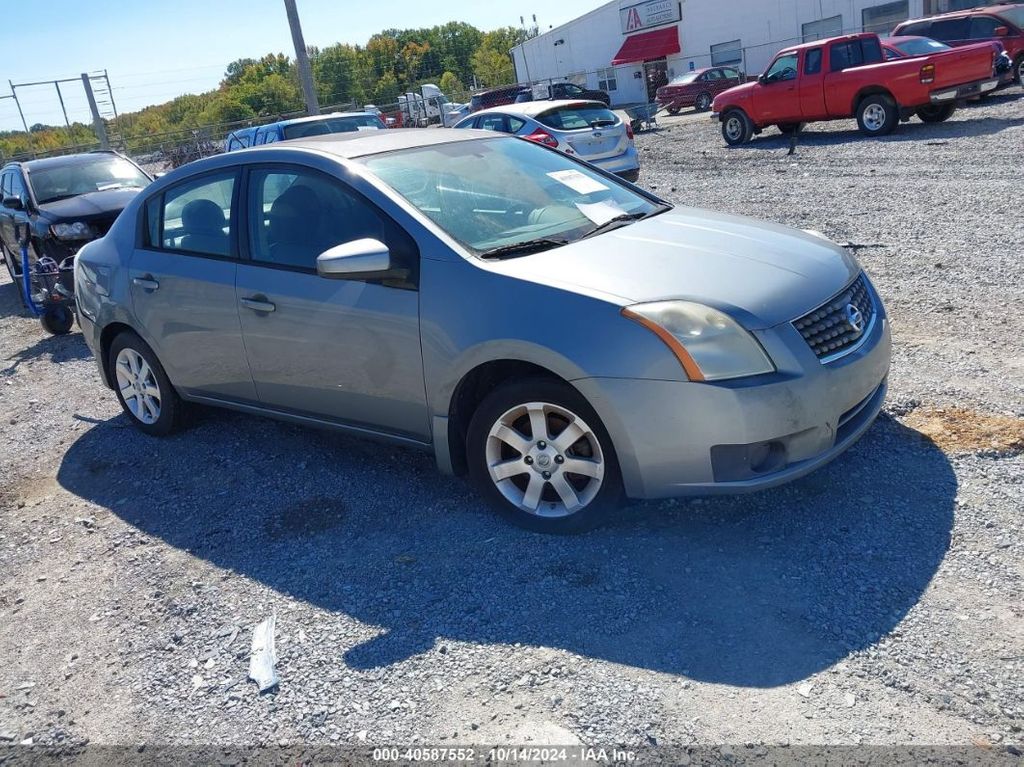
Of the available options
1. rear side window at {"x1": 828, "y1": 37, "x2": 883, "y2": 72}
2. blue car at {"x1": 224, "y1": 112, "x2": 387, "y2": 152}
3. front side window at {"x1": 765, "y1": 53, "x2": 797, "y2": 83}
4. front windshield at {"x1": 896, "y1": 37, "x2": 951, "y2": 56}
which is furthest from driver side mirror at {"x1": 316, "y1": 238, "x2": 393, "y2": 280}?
front windshield at {"x1": 896, "y1": 37, "x2": 951, "y2": 56}

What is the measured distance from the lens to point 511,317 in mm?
3652

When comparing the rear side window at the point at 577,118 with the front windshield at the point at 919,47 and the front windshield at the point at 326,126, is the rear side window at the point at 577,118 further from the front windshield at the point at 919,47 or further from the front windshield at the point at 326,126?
the front windshield at the point at 919,47

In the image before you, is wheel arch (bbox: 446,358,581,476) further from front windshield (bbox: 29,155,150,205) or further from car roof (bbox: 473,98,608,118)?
car roof (bbox: 473,98,608,118)

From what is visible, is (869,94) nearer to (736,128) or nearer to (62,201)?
(736,128)

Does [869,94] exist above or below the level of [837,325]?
above

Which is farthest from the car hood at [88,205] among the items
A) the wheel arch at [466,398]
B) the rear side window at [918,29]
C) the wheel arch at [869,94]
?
the rear side window at [918,29]

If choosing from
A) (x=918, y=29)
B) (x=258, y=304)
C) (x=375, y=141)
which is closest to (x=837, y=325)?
(x=375, y=141)

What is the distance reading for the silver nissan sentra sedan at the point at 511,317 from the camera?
343 cm

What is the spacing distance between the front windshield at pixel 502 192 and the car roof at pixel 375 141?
0.07 m

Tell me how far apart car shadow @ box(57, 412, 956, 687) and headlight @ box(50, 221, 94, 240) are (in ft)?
20.0

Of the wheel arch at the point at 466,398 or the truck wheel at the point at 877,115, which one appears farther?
the truck wheel at the point at 877,115

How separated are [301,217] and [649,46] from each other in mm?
42439

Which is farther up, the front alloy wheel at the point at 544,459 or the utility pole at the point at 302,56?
the utility pole at the point at 302,56

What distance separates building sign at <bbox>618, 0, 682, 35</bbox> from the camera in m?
42.3
